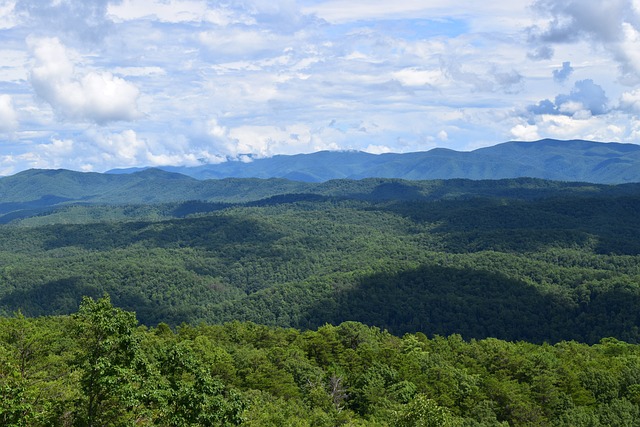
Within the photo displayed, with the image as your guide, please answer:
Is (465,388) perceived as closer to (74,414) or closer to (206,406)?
(206,406)

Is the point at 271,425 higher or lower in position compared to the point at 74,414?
lower

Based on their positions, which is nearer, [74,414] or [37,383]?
[74,414]

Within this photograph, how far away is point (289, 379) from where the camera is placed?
255ft

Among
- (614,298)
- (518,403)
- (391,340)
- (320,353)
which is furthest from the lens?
(614,298)

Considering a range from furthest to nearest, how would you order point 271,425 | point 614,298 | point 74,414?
1. point 614,298
2. point 271,425
3. point 74,414

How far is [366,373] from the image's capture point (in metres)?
81.6

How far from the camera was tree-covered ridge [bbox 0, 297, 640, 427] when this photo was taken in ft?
113

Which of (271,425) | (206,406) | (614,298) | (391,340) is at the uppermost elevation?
(206,406)

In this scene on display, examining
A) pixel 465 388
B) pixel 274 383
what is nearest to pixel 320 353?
pixel 274 383

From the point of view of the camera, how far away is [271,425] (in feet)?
166

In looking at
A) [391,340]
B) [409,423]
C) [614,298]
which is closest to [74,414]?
[409,423]

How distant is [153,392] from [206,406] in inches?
134

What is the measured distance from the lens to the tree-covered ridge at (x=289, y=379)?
113ft

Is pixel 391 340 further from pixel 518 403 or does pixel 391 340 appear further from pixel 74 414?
pixel 74 414
